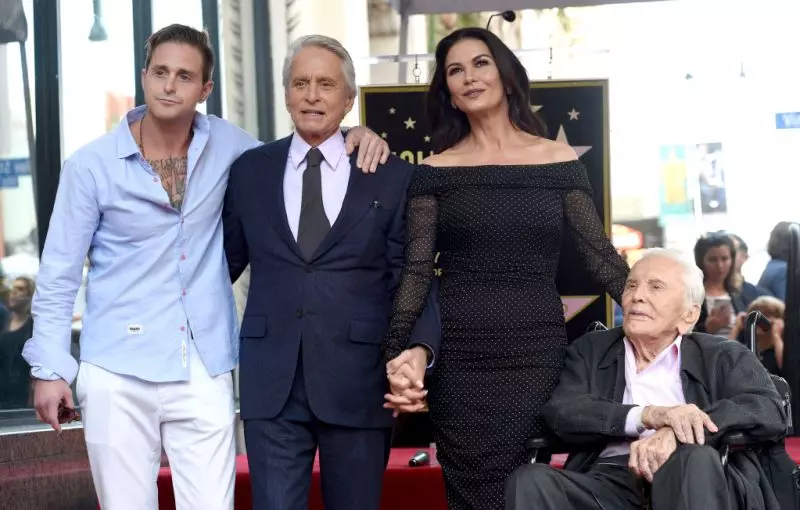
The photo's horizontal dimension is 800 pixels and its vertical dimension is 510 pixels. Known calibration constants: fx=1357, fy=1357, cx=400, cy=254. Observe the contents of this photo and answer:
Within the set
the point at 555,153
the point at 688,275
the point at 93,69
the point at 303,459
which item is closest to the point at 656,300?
the point at 688,275

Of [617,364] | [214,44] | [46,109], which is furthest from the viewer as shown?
[214,44]

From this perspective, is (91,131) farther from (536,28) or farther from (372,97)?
(536,28)

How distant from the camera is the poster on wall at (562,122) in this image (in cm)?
605

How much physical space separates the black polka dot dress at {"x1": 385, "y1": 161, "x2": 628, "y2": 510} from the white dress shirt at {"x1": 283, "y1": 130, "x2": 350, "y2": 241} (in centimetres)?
23

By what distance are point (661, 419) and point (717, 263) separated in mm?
4189

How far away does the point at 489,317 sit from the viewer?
3.89 m

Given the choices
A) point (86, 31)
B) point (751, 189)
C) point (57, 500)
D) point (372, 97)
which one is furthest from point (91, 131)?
point (751, 189)

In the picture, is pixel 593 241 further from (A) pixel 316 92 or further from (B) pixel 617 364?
(A) pixel 316 92

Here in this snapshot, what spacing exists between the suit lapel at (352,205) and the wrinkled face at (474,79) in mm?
393

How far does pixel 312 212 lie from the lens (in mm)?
3771

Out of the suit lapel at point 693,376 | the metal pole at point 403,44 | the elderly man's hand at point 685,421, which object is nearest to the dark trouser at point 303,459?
the elderly man's hand at point 685,421

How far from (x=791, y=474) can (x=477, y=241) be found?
3.56 ft

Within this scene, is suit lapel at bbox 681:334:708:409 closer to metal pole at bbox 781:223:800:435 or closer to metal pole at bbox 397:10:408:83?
metal pole at bbox 397:10:408:83

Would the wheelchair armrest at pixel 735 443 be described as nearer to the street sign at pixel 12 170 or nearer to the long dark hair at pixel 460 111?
the long dark hair at pixel 460 111
